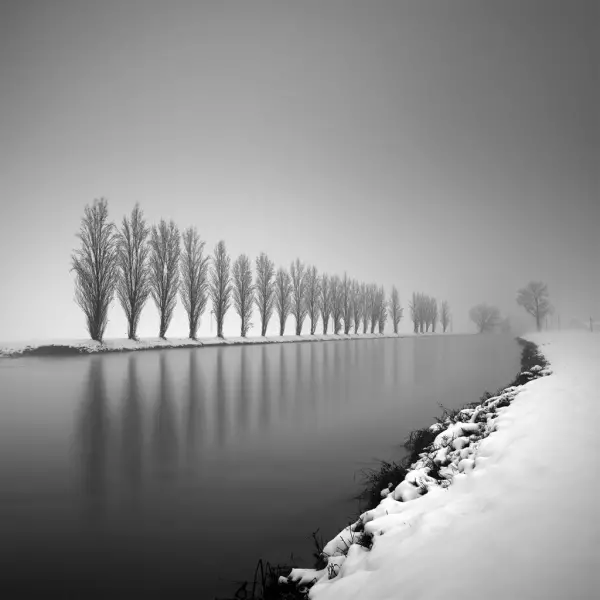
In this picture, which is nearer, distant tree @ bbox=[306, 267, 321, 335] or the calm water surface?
the calm water surface

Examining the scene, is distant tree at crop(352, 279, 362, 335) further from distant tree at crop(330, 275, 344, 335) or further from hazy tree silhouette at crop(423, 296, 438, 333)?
hazy tree silhouette at crop(423, 296, 438, 333)

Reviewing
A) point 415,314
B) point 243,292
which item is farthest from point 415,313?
point 243,292

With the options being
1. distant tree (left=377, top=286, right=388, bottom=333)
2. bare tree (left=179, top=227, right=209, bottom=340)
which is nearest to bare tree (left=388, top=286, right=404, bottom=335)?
distant tree (left=377, top=286, right=388, bottom=333)

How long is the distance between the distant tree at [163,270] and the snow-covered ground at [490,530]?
2934 cm

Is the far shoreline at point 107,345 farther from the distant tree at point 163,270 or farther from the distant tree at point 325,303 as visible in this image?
the distant tree at point 325,303

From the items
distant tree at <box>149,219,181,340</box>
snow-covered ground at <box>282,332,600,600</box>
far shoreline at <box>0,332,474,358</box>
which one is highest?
distant tree at <box>149,219,181,340</box>

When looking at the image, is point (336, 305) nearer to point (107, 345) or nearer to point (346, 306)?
point (346, 306)

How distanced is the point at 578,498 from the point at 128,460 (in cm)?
493

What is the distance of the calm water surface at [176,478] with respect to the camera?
273 cm

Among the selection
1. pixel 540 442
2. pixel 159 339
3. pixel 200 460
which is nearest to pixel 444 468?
pixel 540 442

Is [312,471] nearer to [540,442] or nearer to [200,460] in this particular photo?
[200,460]

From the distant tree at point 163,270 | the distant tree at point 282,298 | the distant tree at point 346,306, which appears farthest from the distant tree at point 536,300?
the distant tree at point 163,270

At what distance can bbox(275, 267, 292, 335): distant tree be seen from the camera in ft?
144

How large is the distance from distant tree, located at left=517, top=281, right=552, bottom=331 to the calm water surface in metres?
64.3
